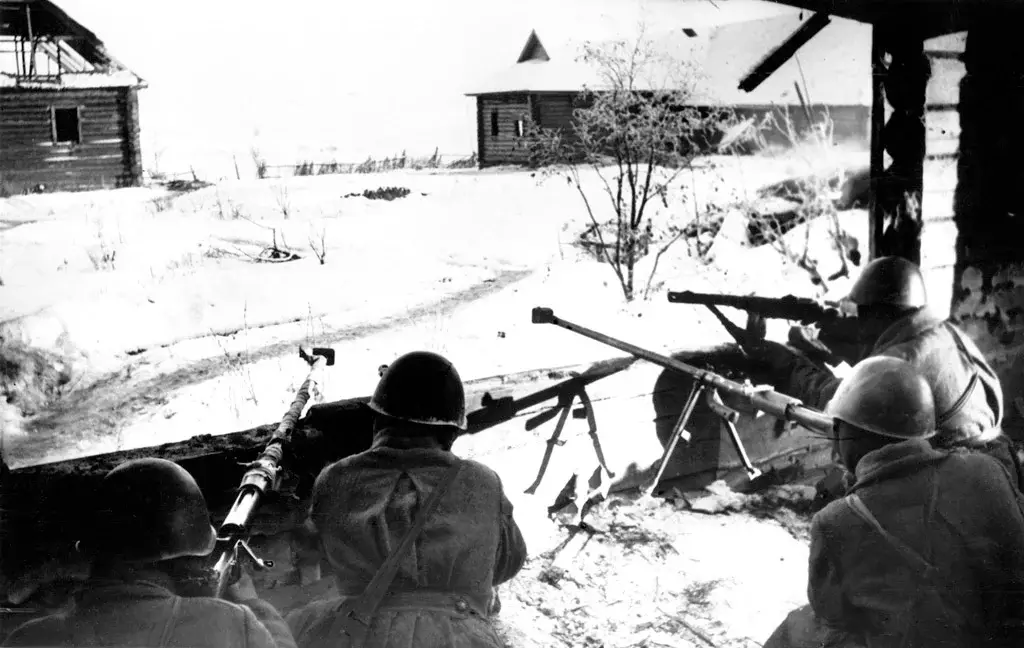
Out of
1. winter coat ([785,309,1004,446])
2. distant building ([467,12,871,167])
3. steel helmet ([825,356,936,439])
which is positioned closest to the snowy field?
distant building ([467,12,871,167])

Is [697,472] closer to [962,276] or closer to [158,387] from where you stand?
[962,276]

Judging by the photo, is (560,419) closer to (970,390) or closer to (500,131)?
(500,131)

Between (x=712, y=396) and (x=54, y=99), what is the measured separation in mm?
3216

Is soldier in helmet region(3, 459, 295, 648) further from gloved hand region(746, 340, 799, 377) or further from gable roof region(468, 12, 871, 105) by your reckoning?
gloved hand region(746, 340, 799, 377)

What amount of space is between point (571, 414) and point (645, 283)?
0.75 metres

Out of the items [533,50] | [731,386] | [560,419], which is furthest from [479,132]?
[731,386]

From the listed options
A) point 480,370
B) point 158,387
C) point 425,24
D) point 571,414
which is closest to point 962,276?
point 571,414

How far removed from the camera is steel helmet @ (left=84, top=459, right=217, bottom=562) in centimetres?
206

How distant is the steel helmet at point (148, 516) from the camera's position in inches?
81.0

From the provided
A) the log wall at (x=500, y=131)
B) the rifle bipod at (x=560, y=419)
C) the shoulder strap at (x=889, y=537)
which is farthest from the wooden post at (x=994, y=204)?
the shoulder strap at (x=889, y=537)

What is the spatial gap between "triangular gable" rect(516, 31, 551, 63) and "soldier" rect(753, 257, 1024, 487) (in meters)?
1.93

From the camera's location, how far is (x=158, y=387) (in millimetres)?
3260

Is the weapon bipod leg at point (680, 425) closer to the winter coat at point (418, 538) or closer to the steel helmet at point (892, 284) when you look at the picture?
the steel helmet at point (892, 284)

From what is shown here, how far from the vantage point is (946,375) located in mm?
3846
